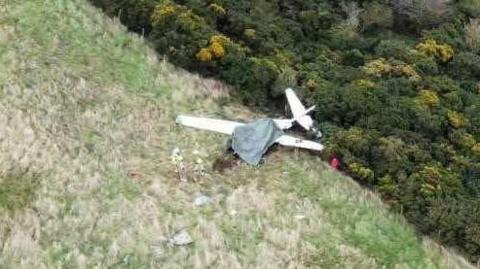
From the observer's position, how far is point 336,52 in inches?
1154

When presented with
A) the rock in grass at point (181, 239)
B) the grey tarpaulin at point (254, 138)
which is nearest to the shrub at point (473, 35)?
the grey tarpaulin at point (254, 138)

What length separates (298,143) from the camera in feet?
79.5

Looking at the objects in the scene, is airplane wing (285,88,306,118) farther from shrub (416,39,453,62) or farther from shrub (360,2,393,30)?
shrub (360,2,393,30)

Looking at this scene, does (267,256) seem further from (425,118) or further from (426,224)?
(425,118)

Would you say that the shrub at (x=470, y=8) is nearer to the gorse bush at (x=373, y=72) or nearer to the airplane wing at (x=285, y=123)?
the gorse bush at (x=373, y=72)

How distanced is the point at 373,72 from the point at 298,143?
208 inches

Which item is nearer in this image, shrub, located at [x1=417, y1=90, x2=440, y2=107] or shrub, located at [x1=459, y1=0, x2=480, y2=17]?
shrub, located at [x1=417, y1=90, x2=440, y2=107]

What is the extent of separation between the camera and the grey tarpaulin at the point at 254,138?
23794mm

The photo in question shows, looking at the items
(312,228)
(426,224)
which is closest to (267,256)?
(312,228)

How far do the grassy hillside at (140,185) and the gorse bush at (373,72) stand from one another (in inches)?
36.2

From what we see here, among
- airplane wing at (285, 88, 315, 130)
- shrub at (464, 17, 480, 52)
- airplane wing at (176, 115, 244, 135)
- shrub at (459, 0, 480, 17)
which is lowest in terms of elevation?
airplane wing at (176, 115, 244, 135)

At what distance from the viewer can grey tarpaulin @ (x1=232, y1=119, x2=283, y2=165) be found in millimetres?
23794

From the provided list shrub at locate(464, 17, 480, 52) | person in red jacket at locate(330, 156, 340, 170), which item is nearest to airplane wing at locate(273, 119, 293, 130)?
person in red jacket at locate(330, 156, 340, 170)

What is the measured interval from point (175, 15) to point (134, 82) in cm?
342
